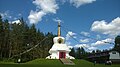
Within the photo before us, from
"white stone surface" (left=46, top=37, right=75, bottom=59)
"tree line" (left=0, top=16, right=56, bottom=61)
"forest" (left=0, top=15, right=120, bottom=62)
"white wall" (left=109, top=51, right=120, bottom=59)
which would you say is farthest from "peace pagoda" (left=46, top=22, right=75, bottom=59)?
"white wall" (left=109, top=51, right=120, bottom=59)

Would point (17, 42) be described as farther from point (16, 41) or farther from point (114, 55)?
point (114, 55)

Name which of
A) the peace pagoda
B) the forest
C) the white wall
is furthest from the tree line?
the white wall

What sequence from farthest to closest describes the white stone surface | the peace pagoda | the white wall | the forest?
the white wall < the forest < the white stone surface < the peace pagoda

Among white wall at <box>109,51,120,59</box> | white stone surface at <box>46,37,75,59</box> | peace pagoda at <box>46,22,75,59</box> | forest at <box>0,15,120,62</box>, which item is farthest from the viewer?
white wall at <box>109,51,120,59</box>

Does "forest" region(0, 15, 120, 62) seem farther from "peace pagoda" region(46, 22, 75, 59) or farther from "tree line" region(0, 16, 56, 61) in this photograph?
"peace pagoda" region(46, 22, 75, 59)

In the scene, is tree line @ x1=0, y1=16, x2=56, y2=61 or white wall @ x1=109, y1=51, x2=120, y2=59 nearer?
tree line @ x1=0, y1=16, x2=56, y2=61

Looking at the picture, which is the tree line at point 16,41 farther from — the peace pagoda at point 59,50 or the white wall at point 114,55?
the white wall at point 114,55

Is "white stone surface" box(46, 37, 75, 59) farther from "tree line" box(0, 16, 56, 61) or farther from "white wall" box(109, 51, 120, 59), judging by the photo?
"white wall" box(109, 51, 120, 59)

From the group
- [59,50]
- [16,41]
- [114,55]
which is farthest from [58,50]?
[114,55]

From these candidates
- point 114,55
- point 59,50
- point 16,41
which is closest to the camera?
point 59,50

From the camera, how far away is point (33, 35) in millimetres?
92875

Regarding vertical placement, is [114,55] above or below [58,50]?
below

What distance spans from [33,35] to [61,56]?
1212 inches

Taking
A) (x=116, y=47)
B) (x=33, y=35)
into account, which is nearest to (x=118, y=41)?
(x=116, y=47)
